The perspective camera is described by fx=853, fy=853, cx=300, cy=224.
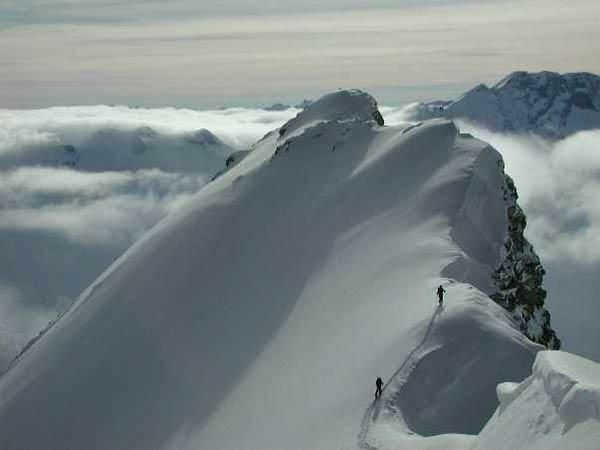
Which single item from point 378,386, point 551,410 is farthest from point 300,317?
point 551,410

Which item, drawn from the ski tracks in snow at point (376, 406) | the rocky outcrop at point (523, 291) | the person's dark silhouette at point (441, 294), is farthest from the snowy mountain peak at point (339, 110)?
the ski tracks in snow at point (376, 406)

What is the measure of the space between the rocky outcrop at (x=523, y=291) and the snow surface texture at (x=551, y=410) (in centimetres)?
3119

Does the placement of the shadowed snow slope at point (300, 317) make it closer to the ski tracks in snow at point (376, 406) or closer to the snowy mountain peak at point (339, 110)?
the ski tracks in snow at point (376, 406)

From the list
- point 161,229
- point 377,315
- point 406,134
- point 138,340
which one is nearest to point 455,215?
point 377,315

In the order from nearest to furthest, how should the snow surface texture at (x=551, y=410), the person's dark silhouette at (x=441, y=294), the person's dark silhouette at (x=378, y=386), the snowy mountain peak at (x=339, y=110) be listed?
the snow surface texture at (x=551, y=410) < the person's dark silhouette at (x=378, y=386) < the person's dark silhouette at (x=441, y=294) < the snowy mountain peak at (x=339, y=110)

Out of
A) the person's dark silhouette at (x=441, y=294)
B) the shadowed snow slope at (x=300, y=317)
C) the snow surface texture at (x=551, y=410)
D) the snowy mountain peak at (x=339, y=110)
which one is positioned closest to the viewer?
the snow surface texture at (x=551, y=410)

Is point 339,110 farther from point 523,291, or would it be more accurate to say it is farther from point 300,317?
point 523,291

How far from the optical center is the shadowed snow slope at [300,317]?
1864 inches

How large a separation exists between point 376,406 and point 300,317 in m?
26.9

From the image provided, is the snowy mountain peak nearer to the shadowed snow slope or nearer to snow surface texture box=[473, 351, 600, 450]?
the shadowed snow slope

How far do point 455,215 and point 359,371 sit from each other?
2491 centimetres

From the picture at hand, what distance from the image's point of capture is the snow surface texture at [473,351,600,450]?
27.4m

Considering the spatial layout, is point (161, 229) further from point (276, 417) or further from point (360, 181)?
point (276, 417)

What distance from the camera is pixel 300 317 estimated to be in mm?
71562
